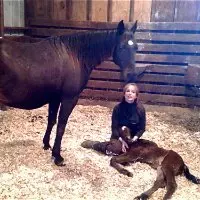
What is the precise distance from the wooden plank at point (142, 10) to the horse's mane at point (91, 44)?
2.53m

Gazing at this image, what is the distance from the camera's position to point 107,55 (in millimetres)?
3611

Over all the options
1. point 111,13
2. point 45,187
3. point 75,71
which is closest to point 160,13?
point 111,13

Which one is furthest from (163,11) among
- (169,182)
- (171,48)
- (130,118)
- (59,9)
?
(169,182)

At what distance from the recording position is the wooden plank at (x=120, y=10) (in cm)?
589

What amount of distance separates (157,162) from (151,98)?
2842 mm

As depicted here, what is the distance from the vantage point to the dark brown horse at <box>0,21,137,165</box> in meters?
2.99

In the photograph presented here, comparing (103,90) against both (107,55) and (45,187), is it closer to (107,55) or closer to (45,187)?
(107,55)

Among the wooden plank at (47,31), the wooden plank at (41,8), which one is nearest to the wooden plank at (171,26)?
the wooden plank at (47,31)

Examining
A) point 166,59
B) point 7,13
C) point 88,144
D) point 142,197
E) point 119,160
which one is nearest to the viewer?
point 142,197

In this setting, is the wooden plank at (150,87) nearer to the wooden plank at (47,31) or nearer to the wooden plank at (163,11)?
the wooden plank at (47,31)

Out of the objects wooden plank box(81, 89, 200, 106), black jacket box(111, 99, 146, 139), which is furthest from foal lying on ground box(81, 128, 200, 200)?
wooden plank box(81, 89, 200, 106)

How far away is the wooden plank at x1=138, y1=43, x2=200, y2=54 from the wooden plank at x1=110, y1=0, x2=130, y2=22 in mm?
653

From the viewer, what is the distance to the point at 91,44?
3.52 meters

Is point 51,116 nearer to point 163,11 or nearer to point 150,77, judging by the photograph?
point 150,77
